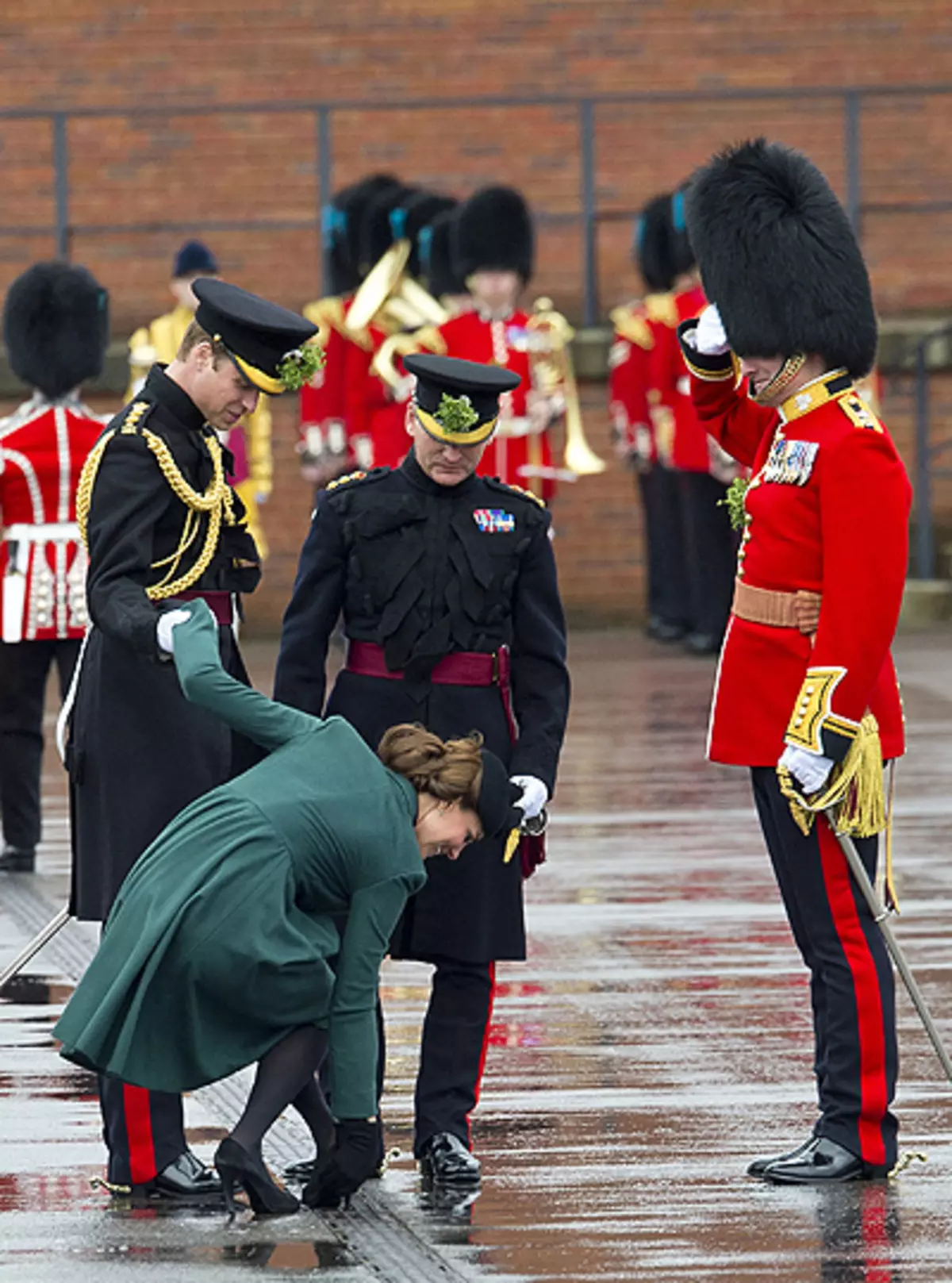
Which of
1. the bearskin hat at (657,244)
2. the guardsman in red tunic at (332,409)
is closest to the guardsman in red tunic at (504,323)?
the guardsman in red tunic at (332,409)

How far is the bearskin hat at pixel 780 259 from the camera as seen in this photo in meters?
4.76

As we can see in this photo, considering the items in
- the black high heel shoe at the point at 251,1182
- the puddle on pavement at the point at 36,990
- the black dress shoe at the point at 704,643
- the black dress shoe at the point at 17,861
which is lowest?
the black dress shoe at the point at 704,643

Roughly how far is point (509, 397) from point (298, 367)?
7.50m

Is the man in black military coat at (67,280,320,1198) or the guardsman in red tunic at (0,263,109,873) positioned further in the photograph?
the guardsman in red tunic at (0,263,109,873)

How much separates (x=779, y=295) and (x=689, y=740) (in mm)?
5350

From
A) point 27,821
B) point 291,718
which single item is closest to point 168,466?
point 291,718

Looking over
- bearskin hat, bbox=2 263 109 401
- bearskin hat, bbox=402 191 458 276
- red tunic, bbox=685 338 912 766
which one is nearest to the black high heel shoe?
red tunic, bbox=685 338 912 766

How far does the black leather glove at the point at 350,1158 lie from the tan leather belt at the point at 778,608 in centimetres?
101

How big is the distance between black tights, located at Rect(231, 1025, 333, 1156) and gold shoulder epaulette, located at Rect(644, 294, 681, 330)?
9.00 m

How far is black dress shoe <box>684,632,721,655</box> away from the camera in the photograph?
12.7 m

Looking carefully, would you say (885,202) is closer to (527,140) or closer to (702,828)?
(527,140)

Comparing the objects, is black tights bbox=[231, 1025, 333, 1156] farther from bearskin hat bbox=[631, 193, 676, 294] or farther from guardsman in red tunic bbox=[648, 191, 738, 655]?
bearskin hat bbox=[631, 193, 676, 294]

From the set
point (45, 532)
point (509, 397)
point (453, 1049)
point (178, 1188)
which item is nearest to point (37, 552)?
point (45, 532)

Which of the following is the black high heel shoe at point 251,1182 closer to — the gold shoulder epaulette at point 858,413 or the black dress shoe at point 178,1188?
the black dress shoe at point 178,1188
